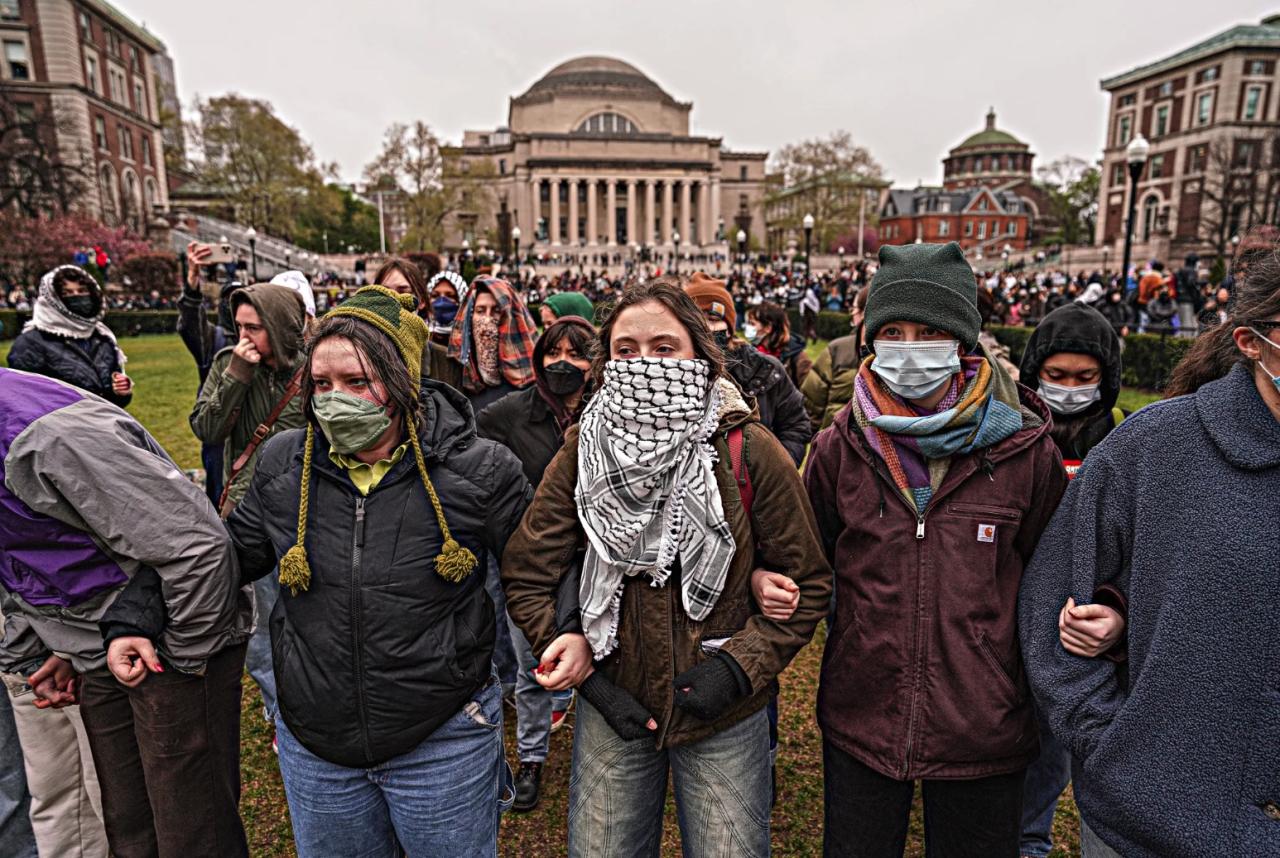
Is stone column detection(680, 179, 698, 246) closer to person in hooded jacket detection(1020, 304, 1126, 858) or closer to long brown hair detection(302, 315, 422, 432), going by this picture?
person in hooded jacket detection(1020, 304, 1126, 858)

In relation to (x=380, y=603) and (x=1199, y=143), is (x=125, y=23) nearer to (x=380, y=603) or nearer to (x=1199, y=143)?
(x=380, y=603)

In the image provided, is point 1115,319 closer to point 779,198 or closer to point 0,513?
point 0,513

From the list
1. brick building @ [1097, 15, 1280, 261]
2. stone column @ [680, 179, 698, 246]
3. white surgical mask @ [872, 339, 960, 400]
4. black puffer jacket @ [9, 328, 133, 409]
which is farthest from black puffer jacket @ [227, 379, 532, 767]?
stone column @ [680, 179, 698, 246]

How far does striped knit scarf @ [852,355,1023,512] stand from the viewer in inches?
89.5

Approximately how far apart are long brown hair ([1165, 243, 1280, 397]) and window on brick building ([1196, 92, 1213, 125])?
236ft

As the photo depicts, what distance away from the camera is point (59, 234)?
32.7 m

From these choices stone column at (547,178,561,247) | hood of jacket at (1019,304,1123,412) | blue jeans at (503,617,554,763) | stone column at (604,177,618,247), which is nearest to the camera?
hood of jacket at (1019,304,1123,412)

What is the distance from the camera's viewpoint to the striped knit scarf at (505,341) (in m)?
4.69

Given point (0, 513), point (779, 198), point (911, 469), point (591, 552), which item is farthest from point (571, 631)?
point (779, 198)

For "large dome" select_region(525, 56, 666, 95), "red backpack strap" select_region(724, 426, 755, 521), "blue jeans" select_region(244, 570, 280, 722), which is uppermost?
"large dome" select_region(525, 56, 666, 95)

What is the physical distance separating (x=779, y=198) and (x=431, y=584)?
69532 millimetres

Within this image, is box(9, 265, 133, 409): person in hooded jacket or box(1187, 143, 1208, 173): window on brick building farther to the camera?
box(1187, 143, 1208, 173): window on brick building

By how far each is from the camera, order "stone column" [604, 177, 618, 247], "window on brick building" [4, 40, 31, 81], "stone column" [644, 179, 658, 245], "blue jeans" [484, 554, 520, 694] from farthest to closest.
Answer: "stone column" [644, 179, 658, 245] < "stone column" [604, 177, 618, 247] < "window on brick building" [4, 40, 31, 81] < "blue jeans" [484, 554, 520, 694]

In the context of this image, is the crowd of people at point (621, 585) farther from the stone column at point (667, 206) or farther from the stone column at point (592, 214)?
the stone column at point (592, 214)
